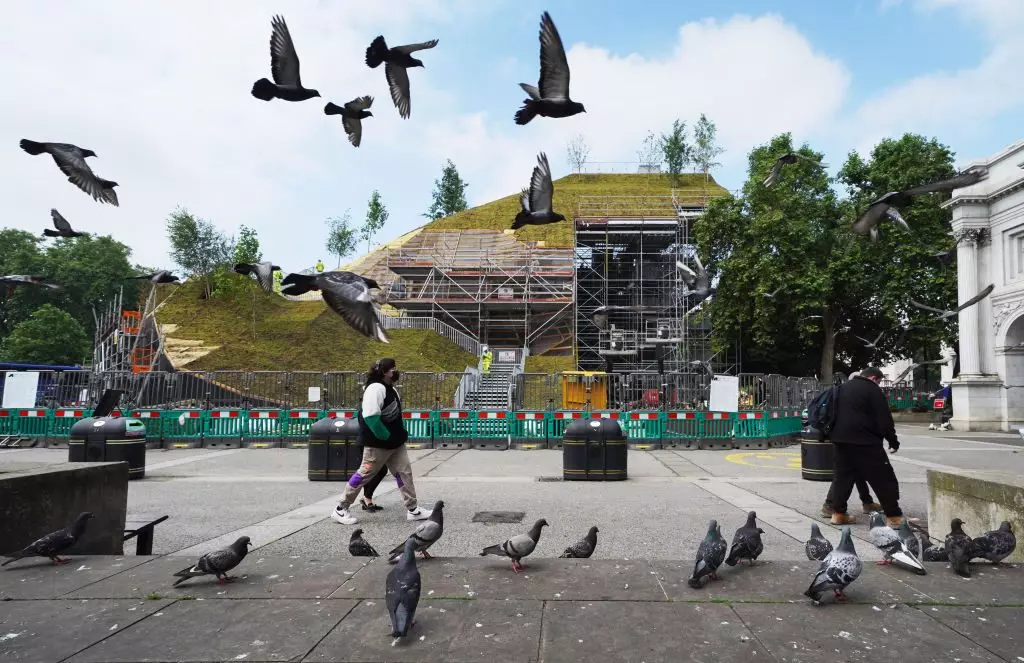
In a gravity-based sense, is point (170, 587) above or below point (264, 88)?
below

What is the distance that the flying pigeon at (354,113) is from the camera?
7.88 meters

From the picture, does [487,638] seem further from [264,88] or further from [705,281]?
[705,281]

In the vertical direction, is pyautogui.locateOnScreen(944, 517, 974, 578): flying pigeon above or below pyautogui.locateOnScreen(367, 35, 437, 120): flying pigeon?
below

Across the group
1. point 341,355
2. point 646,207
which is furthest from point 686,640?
point 646,207

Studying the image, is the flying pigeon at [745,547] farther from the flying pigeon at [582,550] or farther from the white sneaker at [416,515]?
the white sneaker at [416,515]

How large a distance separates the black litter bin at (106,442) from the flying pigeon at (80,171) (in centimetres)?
454

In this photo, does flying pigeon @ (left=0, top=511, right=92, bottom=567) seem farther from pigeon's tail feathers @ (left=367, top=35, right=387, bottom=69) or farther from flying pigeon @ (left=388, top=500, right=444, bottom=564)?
pigeon's tail feathers @ (left=367, top=35, right=387, bottom=69)

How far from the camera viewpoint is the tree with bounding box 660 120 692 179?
60.4m

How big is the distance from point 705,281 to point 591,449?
528 inches

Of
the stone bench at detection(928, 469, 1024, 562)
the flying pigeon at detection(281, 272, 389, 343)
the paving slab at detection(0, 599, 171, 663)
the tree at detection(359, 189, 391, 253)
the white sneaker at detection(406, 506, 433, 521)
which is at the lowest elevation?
the white sneaker at detection(406, 506, 433, 521)

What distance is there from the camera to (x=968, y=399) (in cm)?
2678

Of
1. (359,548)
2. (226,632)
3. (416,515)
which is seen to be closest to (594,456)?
(416,515)

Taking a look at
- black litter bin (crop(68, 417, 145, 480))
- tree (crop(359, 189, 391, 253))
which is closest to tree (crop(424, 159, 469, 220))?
tree (crop(359, 189, 391, 253))

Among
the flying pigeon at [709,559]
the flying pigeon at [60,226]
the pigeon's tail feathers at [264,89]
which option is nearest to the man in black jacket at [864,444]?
the flying pigeon at [709,559]
